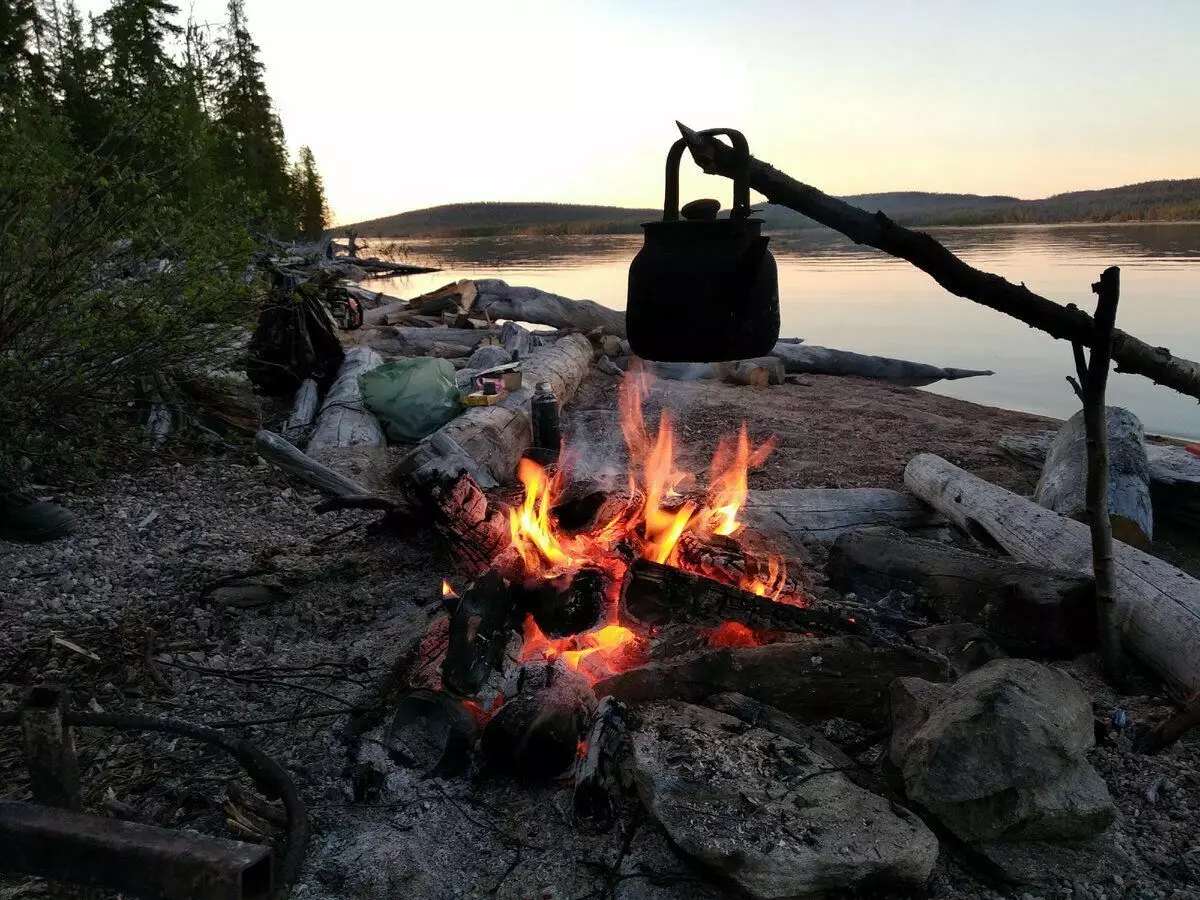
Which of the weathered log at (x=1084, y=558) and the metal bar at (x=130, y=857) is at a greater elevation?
the metal bar at (x=130, y=857)

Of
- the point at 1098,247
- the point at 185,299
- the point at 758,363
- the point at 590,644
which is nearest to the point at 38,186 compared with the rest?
the point at 185,299

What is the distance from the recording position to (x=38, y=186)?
4961mm

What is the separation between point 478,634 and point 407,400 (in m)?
4.57

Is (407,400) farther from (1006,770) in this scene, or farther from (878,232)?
(1006,770)

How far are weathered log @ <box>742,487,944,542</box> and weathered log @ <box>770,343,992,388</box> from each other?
7.14 m

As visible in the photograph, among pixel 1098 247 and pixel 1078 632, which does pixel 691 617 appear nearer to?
pixel 1078 632

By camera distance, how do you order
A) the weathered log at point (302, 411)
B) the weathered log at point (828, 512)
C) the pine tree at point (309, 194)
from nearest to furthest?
the weathered log at point (828, 512), the weathered log at point (302, 411), the pine tree at point (309, 194)

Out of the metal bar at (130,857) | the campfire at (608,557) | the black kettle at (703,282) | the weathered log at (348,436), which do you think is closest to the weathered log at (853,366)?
the weathered log at (348,436)

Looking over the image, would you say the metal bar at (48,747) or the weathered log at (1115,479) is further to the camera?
the weathered log at (1115,479)

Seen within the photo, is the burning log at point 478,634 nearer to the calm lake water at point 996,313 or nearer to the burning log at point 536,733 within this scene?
the burning log at point 536,733

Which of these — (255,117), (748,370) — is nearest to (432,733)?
(748,370)

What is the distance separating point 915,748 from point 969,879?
1.27ft

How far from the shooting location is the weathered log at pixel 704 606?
337cm

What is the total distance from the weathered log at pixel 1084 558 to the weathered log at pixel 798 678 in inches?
45.8
